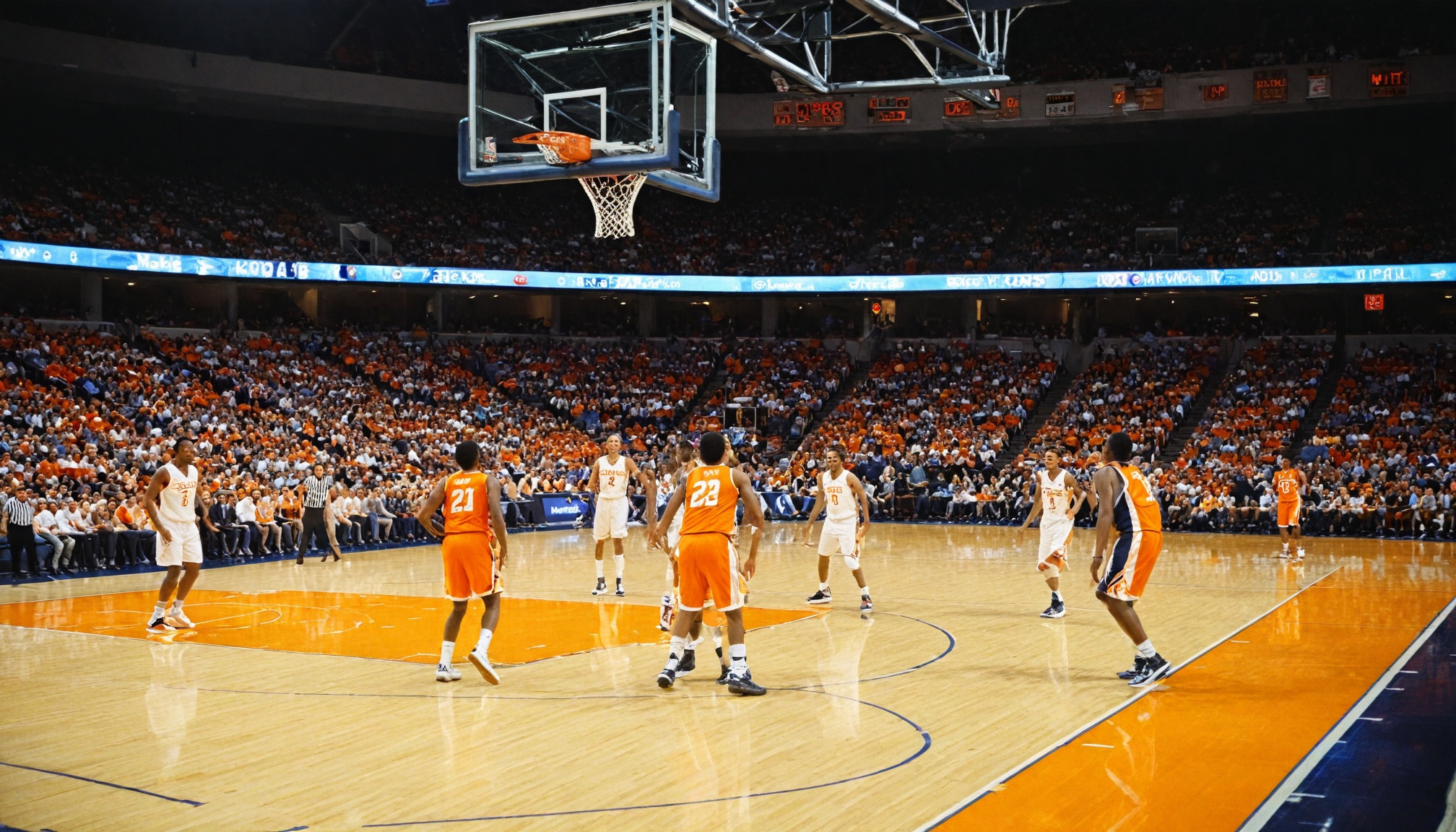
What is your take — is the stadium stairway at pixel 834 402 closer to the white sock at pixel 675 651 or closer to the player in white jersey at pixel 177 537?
the player in white jersey at pixel 177 537

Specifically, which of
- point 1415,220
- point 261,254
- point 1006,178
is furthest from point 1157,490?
point 261,254

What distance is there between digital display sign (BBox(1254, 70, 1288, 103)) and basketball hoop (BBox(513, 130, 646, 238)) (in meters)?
24.2

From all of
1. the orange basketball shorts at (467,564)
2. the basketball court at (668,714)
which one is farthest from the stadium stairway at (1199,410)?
the orange basketball shorts at (467,564)

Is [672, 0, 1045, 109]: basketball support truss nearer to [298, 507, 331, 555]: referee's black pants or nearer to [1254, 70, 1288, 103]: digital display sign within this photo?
[298, 507, 331, 555]: referee's black pants

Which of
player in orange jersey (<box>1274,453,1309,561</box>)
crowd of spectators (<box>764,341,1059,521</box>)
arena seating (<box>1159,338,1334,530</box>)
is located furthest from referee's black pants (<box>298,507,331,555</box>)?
arena seating (<box>1159,338,1334,530</box>)

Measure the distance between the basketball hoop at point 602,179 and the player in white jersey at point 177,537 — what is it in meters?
4.73

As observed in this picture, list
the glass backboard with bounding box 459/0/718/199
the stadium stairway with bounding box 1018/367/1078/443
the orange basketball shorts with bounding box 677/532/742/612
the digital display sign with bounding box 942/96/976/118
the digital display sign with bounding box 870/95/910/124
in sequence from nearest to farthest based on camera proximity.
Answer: the orange basketball shorts with bounding box 677/532/742/612 < the glass backboard with bounding box 459/0/718/199 < the stadium stairway with bounding box 1018/367/1078/443 < the digital display sign with bounding box 942/96/976/118 < the digital display sign with bounding box 870/95/910/124

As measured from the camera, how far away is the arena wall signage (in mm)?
29688

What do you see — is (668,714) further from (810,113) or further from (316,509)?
(810,113)

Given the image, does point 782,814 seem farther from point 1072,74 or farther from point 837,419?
point 1072,74

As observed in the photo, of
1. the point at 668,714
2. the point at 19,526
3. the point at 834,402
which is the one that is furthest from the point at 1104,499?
the point at 834,402

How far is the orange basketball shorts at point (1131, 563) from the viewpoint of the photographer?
8523 mm

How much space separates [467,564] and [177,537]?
420 centimetres

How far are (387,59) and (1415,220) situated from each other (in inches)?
1193
